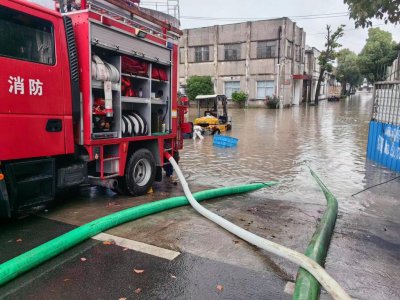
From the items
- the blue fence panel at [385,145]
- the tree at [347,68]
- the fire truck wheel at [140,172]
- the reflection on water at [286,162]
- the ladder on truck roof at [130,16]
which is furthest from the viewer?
the tree at [347,68]

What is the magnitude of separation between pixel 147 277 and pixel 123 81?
3562 mm

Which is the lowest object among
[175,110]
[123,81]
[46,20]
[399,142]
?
[399,142]

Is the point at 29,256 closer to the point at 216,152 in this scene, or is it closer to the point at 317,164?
the point at 317,164

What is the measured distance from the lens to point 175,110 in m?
7.59

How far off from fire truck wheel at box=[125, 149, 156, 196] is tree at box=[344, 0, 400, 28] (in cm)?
461

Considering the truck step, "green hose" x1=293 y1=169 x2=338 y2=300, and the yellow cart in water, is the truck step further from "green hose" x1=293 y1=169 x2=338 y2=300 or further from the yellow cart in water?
the yellow cart in water

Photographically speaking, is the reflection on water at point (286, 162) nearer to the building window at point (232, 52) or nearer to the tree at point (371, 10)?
the tree at point (371, 10)

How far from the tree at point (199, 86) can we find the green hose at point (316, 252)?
37099mm

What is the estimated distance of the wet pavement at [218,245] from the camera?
3.41 meters

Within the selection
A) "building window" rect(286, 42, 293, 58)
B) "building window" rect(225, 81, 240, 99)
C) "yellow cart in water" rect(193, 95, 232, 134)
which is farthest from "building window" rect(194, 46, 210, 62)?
"yellow cart in water" rect(193, 95, 232, 134)

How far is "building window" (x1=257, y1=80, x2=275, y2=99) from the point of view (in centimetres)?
4194

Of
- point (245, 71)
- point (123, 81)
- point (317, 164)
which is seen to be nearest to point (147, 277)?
point (123, 81)

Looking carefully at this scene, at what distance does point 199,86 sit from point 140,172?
119 feet

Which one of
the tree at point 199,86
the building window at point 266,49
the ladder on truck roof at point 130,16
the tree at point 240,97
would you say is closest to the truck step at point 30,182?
the ladder on truck roof at point 130,16
